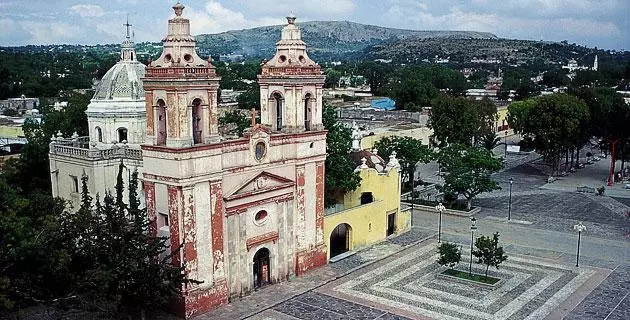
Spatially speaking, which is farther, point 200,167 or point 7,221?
point 200,167

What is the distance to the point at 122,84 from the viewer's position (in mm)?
32969

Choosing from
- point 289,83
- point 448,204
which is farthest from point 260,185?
point 448,204

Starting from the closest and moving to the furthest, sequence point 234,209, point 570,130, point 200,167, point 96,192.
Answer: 1. point 200,167
2. point 234,209
3. point 96,192
4. point 570,130

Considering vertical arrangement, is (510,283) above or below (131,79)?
below

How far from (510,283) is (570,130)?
25.2 meters

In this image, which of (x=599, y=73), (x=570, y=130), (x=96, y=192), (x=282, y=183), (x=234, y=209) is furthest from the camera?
(x=599, y=73)

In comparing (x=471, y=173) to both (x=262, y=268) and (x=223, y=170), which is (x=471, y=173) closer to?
(x=262, y=268)

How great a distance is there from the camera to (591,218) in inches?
1526

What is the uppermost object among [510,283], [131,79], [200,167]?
[131,79]

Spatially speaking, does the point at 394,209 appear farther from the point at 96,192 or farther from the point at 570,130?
the point at 570,130

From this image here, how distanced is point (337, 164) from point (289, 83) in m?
7.48

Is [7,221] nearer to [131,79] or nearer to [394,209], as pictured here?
[131,79]

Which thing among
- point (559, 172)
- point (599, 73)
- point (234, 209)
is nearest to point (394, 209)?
point (234, 209)

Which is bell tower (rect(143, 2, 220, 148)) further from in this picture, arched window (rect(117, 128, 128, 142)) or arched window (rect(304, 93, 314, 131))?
arched window (rect(117, 128, 128, 142))
